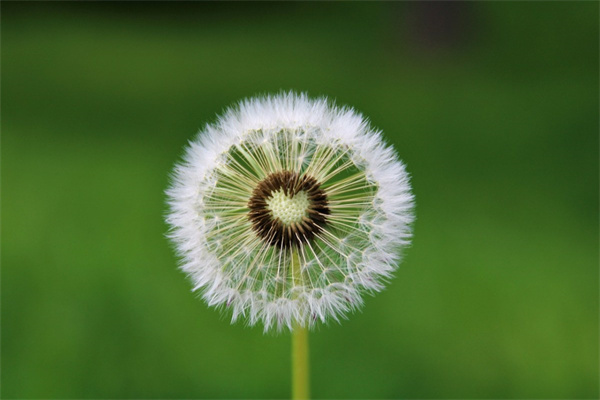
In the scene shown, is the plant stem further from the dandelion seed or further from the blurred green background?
the blurred green background

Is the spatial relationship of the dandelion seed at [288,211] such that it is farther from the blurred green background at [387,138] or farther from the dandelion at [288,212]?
the blurred green background at [387,138]

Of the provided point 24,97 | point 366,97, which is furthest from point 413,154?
point 24,97

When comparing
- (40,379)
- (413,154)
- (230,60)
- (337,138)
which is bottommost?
(40,379)

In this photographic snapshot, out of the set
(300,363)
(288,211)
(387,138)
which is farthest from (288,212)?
(387,138)

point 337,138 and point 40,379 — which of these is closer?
point 337,138

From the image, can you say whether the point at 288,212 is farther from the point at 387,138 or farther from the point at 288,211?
the point at 387,138

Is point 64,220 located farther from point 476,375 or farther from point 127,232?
point 476,375

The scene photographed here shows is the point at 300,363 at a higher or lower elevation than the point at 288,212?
lower
